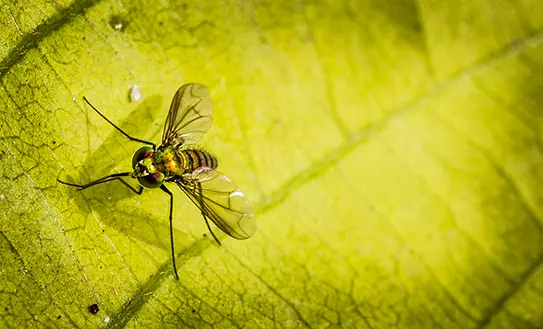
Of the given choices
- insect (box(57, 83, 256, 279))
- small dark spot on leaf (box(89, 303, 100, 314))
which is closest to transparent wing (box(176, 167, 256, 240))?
insect (box(57, 83, 256, 279))

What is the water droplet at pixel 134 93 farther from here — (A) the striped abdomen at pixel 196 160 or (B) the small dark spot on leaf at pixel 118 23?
(A) the striped abdomen at pixel 196 160

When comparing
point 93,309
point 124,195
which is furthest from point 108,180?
point 93,309

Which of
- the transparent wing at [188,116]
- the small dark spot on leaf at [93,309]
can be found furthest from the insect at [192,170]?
the small dark spot on leaf at [93,309]

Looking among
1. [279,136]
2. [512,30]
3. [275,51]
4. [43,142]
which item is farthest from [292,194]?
[512,30]

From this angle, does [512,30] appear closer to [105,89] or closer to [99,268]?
[105,89]

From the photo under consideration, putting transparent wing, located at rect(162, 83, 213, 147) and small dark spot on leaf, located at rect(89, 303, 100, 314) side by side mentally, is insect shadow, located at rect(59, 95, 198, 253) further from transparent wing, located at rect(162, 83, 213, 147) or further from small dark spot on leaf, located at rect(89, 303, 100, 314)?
small dark spot on leaf, located at rect(89, 303, 100, 314)

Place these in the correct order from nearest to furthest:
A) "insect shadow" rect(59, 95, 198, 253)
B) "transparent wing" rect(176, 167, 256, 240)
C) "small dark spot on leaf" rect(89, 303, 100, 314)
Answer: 1. "small dark spot on leaf" rect(89, 303, 100, 314)
2. "insect shadow" rect(59, 95, 198, 253)
3. "transparent wing" rect(176, 167, 256, 240)

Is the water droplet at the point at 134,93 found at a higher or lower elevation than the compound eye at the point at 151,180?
higher

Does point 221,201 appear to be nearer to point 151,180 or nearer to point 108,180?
point 151,180
